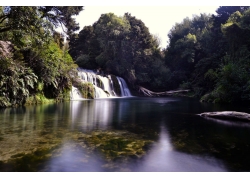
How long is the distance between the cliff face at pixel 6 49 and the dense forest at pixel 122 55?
0.24 feet

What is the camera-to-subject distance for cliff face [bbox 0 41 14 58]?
12772 mm

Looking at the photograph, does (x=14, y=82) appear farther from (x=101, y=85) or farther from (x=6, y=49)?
(x=101, y=85)

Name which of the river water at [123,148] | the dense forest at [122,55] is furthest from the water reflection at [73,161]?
the dense forest at [122,55]

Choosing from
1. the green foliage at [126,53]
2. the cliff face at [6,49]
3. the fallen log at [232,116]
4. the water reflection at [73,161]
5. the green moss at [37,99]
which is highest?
the green foliage at [126,53]

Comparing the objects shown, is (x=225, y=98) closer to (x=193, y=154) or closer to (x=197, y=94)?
(x=197, y=94)

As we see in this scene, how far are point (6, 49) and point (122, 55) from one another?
21.8 meters

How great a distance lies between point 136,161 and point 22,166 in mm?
1952

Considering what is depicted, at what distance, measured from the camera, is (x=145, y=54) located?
35219 mm

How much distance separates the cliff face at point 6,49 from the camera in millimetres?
12772

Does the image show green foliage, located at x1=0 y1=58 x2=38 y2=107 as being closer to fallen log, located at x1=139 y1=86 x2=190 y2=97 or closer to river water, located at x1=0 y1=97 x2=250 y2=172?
river water, located at x1=0 y1=97 x2=250 y2=172

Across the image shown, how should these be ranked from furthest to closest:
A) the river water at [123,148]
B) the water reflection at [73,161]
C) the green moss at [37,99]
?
the green moss at [37,99], the river water at [123,148], the water reflection at [73,161]

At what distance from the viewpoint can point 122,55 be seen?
3406 cm

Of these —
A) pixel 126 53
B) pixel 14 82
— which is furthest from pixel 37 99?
pixel 126 53

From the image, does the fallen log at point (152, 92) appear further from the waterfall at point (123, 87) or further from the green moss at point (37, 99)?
the green moss at point (37, 99)
